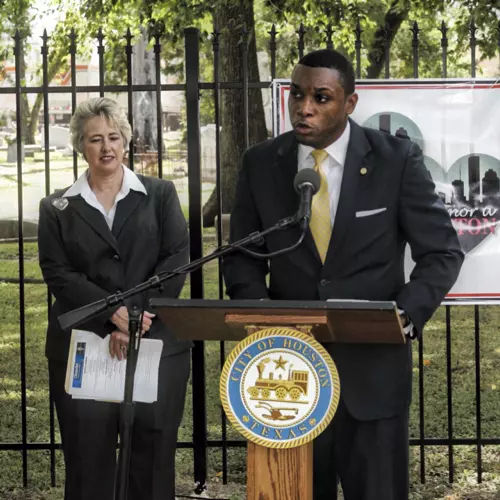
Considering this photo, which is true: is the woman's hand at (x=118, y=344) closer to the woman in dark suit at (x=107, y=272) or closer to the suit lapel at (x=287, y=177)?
the woman in dark suit at (x=107, y=272)

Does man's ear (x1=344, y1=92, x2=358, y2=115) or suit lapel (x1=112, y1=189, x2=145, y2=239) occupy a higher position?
man's ear (x1=344, y1=92, x2=358, y2=115)

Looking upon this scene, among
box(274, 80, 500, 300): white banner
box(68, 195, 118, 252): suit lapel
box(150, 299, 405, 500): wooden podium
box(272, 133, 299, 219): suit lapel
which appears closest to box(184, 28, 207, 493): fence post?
box(274, 80, 500, 300): white banner

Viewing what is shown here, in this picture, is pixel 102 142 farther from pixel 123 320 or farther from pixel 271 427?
pixel 271 427

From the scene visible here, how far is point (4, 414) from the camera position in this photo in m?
7.72

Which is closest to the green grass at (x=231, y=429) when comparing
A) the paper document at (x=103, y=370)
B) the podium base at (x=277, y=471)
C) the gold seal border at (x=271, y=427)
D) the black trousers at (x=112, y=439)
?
the black trousers at (x=112, y=439)

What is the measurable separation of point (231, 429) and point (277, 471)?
4.47m

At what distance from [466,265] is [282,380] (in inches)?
105

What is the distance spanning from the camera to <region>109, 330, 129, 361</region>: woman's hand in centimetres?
438

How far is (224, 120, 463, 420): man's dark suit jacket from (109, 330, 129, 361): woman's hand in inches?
31.1

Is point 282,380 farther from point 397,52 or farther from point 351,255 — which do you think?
point 397,52

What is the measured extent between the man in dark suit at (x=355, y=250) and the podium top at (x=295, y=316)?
39 centimetres

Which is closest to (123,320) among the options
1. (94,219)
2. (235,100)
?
(94,219)

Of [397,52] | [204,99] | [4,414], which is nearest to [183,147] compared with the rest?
[204,99]

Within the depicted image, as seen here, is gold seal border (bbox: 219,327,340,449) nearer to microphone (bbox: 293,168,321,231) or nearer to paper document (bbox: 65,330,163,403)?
microphone (bbox: 293,168,321,231)
